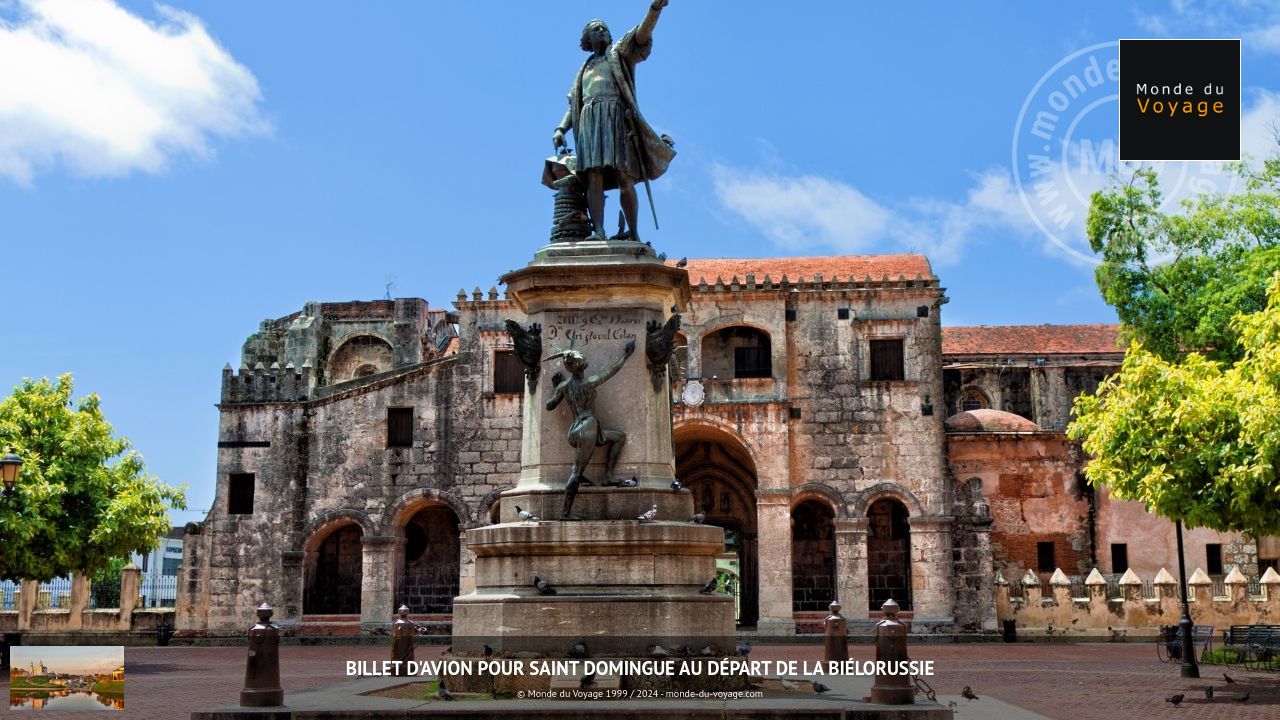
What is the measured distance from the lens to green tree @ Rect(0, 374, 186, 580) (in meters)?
23.4

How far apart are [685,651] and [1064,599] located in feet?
82.6

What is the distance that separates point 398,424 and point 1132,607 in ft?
67.1

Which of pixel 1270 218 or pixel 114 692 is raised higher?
pixel 1270 218

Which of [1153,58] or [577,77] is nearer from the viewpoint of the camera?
[577,77]

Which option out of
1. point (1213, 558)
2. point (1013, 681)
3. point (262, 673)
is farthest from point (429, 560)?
point (262, 673)

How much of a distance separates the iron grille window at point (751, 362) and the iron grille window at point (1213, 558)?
13888mm

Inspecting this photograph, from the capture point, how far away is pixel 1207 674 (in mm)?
20203

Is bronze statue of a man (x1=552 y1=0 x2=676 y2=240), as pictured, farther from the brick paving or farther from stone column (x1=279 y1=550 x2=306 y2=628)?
stone column (x1=279 y1=550 x2=306 y2=628)

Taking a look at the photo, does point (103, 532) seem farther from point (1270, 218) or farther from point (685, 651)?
point (1270, 218)

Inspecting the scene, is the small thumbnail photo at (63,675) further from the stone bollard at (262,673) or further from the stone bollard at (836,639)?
the stone bollard at (836,639)

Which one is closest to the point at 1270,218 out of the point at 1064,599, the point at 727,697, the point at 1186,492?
the point at 1064,599

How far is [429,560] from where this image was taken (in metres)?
37.5

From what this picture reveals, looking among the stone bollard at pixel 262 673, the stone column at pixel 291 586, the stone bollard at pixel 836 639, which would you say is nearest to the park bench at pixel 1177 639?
the stone bollard at pixel 836 639

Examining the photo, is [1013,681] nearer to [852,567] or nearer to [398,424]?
[852,567]
